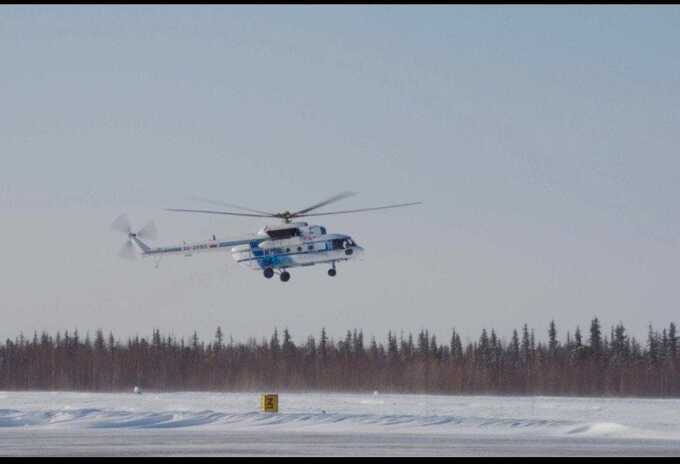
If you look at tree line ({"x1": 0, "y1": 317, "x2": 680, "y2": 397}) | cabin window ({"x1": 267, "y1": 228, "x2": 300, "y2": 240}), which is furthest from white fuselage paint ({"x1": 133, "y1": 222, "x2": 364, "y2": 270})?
tree line ({"x1": 0, "y1": 317, "x2": 680, "y2": 397})

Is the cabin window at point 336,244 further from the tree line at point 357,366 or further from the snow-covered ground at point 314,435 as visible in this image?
the tree line at point 357,366

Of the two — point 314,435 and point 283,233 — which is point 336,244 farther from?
point 314,435

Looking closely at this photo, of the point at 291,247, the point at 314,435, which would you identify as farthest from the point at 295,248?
the point at 314,435

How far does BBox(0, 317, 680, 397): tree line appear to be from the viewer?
365 feet

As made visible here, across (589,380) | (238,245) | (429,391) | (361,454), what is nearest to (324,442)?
(361,454)

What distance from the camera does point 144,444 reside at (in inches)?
1288

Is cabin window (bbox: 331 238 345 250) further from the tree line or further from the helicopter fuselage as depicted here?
the tree line

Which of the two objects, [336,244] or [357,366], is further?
[357,366]

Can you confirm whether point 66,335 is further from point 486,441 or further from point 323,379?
point 486,441

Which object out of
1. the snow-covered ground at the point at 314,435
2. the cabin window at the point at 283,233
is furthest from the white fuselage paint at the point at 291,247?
the snow-covered ground at the point at 314,435

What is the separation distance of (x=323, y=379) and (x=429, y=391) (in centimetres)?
1522

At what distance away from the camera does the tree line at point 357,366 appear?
11138 cm

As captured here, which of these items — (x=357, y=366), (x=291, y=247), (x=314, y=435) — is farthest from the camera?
(x=357, y=366)

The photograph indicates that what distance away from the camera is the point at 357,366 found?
123 meters
